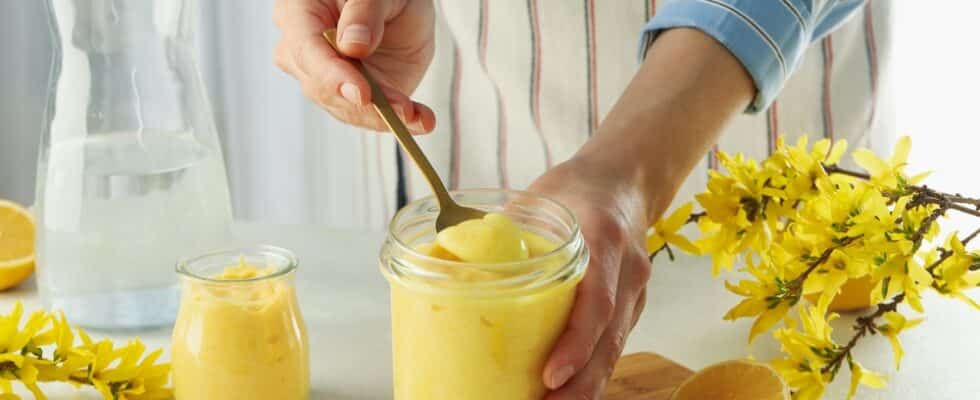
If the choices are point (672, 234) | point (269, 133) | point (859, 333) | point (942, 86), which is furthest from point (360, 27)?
point (269, 133)

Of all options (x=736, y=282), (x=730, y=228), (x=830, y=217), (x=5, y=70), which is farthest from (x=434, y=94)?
(x=5, y=70)

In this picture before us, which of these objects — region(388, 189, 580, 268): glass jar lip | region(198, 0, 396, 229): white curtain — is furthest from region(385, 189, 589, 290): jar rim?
region(198, 0, 396, 229): white curtain

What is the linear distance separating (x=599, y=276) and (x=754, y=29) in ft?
1.19

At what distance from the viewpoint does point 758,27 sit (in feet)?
3.36

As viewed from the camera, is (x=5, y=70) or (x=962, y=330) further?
(x=5, y=70)

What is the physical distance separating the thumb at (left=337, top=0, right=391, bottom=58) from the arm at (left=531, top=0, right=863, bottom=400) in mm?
159

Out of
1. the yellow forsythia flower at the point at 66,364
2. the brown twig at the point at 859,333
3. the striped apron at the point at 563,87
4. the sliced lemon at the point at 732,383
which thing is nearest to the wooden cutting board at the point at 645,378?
the sliced lemon at the point at 732,383

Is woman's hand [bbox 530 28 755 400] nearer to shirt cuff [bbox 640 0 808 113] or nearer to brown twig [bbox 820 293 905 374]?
shirt cuff [bbox 640 0 808 113]

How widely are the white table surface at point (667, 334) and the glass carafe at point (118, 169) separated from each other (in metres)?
0.05

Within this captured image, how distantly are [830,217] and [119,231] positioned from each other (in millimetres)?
573

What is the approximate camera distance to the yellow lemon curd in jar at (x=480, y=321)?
64 cm

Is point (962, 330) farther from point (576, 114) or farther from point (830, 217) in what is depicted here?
point (576, 114)

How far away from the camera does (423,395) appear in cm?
69

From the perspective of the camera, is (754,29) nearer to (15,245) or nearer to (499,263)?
(499,263)
